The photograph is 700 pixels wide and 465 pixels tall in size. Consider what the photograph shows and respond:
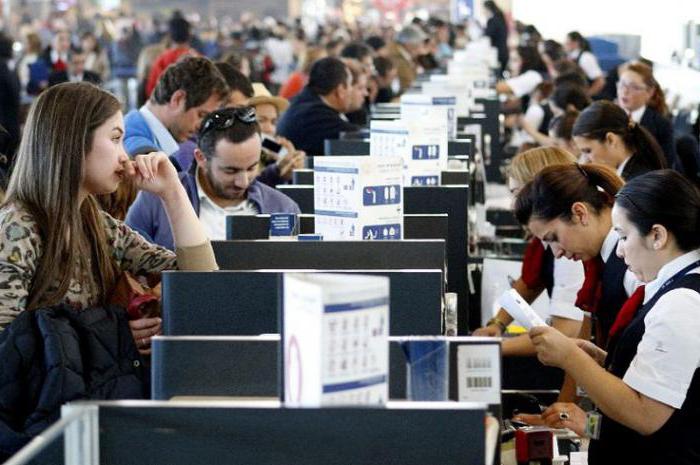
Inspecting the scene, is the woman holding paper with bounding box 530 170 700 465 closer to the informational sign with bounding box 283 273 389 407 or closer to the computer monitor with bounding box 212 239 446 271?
the computer monitor with bounding box 212 239 446 271

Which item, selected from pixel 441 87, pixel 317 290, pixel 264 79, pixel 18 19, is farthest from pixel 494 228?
pixel 18 19

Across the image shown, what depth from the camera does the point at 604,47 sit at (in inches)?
799

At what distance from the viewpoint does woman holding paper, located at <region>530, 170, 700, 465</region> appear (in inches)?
103

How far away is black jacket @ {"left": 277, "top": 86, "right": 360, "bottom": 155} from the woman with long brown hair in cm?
419

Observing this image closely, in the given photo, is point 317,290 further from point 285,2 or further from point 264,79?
point 285,2

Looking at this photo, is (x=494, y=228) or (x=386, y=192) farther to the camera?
(x=494, y=228)

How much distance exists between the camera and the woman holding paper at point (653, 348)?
261 centimetres

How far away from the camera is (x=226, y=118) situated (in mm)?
4121

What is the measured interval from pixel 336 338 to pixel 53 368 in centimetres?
95

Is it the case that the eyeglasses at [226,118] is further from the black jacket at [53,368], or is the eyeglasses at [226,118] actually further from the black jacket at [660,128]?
the black jacket at [660,128]

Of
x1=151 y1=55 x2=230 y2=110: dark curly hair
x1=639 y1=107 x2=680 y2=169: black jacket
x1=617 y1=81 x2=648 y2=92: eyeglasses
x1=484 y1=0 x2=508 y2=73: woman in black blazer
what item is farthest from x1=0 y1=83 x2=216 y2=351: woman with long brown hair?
x1=484 y1=0 x2=508 y2=73: woman in black blazer

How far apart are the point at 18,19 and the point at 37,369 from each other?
3853 cm

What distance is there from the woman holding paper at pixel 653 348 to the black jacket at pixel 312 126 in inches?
172

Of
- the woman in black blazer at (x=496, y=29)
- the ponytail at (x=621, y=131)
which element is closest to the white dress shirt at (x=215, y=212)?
the ponytail at (x=621, y=131)
